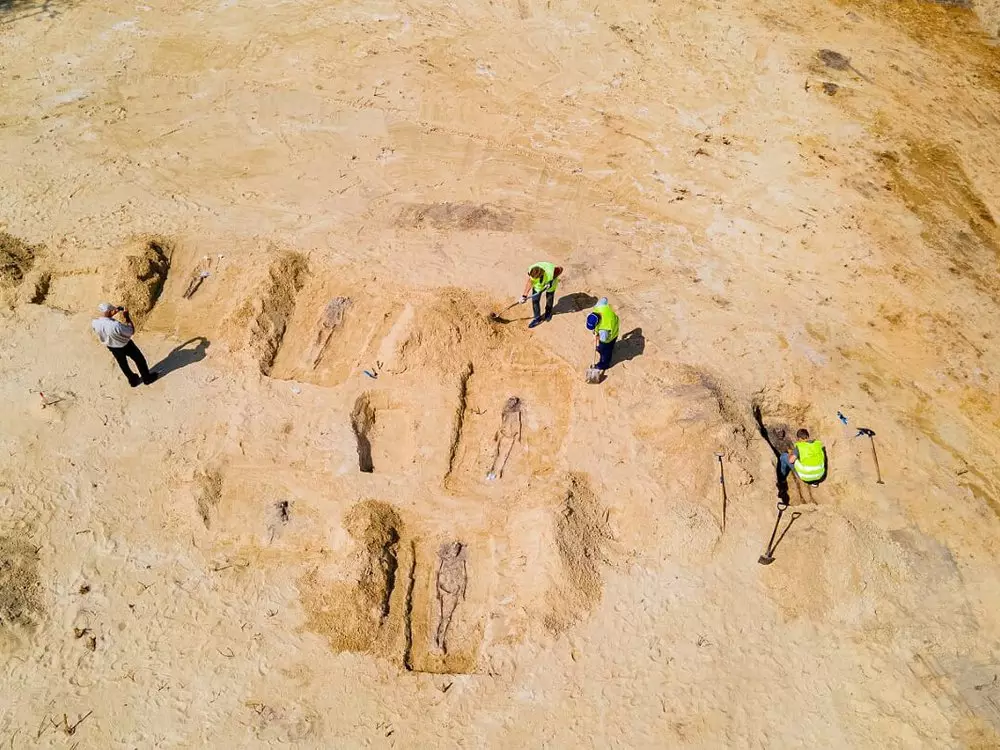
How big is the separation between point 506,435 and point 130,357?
214 inches

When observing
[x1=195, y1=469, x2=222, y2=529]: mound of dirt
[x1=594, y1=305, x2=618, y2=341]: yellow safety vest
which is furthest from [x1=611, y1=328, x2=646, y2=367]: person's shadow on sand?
[x1=195, y1=469, x2=222, y2=529]: mound of dirt

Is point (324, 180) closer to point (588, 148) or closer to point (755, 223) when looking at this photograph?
point (588, 148)

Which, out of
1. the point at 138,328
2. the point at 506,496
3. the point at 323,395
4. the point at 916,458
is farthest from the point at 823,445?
the point at 138,328

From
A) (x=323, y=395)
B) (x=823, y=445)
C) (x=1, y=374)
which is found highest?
(x=823, y=445)

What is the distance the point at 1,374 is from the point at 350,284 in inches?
203

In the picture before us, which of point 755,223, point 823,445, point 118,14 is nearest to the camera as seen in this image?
point 823,445

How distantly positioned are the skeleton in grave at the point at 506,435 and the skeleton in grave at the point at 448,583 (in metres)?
1.20

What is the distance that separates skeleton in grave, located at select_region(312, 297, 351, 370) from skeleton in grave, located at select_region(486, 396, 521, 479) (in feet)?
9.89

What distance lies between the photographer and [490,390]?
9.56 meters

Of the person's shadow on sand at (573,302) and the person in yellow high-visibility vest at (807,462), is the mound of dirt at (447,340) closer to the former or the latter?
the person's shadow on sand at (573,302)

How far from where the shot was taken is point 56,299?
10516mm

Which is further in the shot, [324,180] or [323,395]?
[324,180]

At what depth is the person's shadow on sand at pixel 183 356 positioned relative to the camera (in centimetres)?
958

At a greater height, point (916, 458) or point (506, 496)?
point (916, 458)
